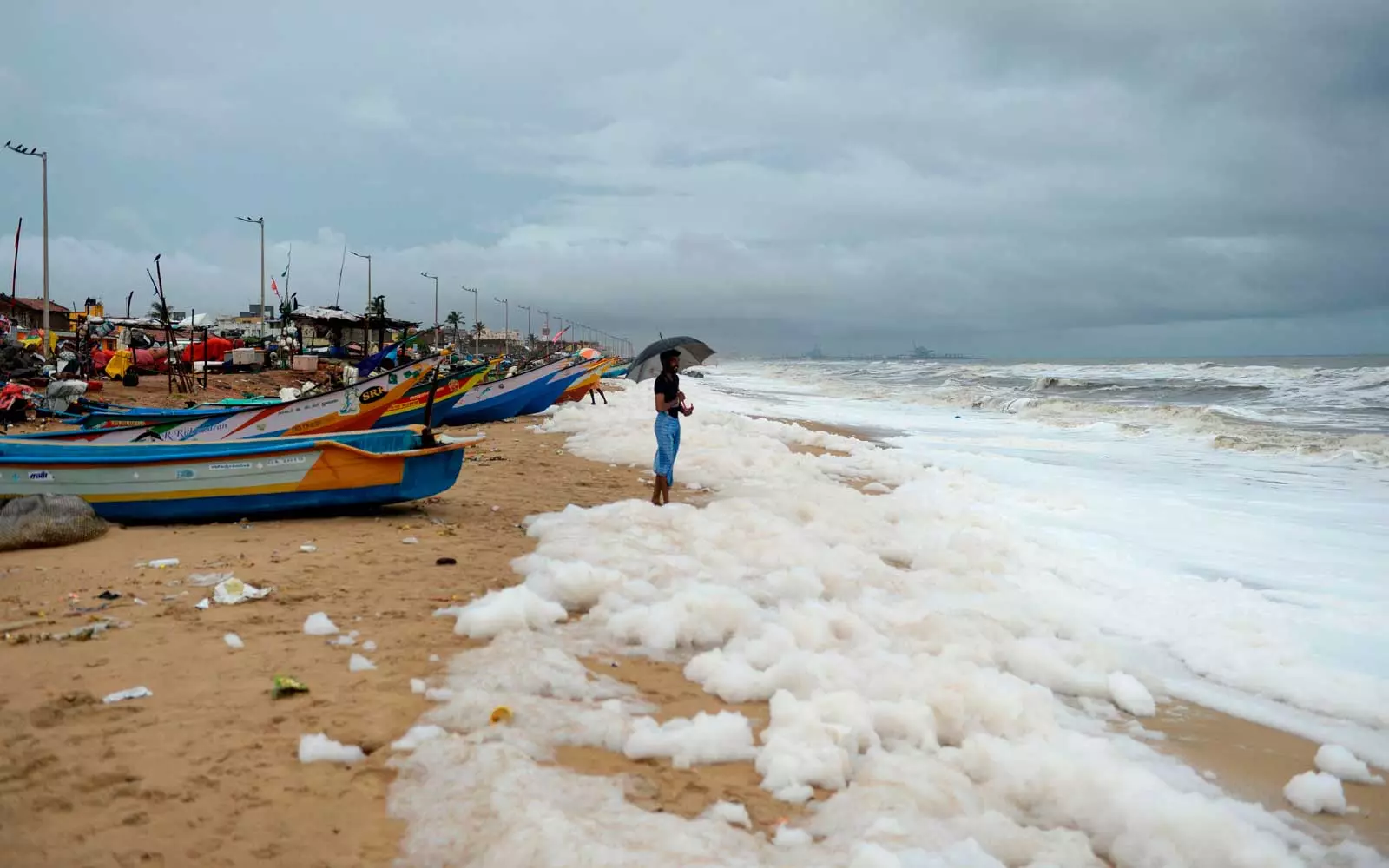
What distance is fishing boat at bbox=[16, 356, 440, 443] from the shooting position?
10.7 metres

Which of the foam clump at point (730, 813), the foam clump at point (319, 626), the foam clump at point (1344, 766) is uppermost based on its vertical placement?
the foam clump at point (319, 626)

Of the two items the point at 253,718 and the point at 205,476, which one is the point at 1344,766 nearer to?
Answer: the point at 253,718

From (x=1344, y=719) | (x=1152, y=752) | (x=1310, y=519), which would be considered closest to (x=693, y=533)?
(x=1152, y=752)

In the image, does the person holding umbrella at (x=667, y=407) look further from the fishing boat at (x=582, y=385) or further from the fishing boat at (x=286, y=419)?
the fishing boat at (x=582, y=385)

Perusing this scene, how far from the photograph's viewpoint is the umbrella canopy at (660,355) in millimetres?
9266

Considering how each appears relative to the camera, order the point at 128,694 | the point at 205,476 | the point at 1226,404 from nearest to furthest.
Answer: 1. the point at 128,694
2. the point at 205,476
3. the point at 1226,404

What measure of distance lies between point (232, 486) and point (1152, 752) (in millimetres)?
7436

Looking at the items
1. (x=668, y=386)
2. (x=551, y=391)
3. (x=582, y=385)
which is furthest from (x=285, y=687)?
(x=582, y=385)

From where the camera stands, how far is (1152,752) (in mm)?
4273

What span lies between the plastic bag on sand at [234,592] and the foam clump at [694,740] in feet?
9.49

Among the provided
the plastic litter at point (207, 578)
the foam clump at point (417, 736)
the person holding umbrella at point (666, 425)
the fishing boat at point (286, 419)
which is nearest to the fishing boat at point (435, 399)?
the fishing boat at point (286, 419)

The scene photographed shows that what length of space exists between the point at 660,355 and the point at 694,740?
582 cm

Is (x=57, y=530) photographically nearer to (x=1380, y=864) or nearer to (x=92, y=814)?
(x=92, y=814)

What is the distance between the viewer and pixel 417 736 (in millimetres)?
3662
